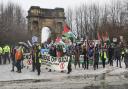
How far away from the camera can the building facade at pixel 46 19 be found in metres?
82.0

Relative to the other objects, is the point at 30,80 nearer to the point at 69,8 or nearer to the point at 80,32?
the point at 80,32

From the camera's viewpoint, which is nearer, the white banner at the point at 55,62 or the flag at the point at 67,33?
the white banner at the point at 55,62

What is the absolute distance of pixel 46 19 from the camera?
84.4m

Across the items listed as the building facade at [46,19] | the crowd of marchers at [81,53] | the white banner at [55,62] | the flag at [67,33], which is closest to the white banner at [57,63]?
the white banner at [55,62]

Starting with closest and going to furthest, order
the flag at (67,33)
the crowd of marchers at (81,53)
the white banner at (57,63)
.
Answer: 1. the white banner at (57,63)
2. the crowd of marchers at (81,53)
3. the flag at (67,33)

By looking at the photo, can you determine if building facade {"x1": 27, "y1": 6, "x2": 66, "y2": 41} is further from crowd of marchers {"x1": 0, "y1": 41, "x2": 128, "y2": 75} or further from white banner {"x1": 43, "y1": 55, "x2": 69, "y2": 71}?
white banner {"x1": 43, "y1": 55, "x2": 69, "y2": 71}

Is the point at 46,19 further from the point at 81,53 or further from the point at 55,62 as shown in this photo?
the point at 55,62

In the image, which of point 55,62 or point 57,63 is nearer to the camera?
point 57,63

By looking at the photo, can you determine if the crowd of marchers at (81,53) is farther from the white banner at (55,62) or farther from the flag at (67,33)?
the flag at (67,33)

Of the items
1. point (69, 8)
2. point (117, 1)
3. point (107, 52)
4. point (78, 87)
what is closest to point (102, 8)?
point (117, 1)

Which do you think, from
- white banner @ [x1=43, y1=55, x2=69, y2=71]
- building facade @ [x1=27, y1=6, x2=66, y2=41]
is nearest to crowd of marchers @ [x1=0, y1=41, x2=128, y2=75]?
white banner @ [x1=43, y1=55, x2=69, y2=71]

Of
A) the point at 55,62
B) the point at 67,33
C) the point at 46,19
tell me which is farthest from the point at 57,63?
the point at 46,19

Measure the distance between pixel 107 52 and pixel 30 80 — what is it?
12.0 metres

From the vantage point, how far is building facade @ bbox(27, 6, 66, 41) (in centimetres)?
8200
